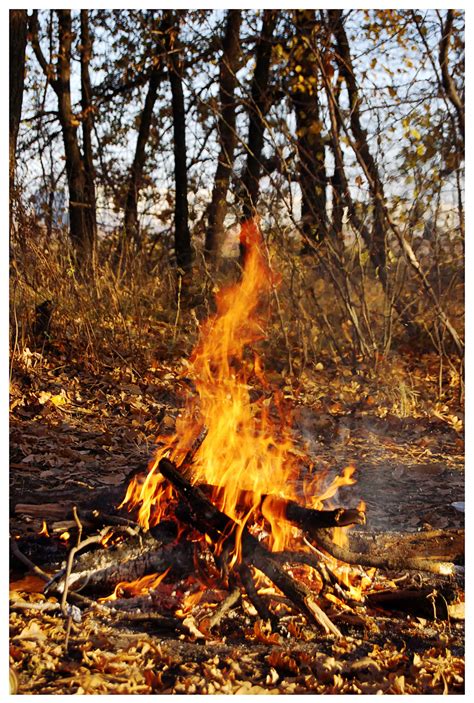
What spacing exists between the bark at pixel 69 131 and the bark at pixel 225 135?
156cm

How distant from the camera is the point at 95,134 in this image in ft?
38.1

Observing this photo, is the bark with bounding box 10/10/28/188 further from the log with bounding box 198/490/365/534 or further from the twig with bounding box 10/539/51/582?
the log with bounding box 198/490/365/534

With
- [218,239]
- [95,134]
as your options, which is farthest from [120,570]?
[95,134]

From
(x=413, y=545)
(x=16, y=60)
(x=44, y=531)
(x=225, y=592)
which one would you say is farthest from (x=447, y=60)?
(x=44, y=531)

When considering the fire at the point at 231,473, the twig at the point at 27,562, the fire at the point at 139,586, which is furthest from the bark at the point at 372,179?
the twig at the point at 27,562

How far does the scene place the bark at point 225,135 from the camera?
8938 millimetres

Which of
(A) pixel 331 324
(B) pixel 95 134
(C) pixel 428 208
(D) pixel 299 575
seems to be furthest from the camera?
(B) pixel 95 134

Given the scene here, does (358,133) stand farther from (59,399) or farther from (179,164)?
(59,399)

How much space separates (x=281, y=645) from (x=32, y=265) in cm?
487

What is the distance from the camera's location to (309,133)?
26.0ft

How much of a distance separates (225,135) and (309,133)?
157 cm

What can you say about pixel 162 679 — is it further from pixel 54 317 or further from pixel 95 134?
pixel 95 134

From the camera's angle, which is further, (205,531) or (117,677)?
Answer: (205,531)

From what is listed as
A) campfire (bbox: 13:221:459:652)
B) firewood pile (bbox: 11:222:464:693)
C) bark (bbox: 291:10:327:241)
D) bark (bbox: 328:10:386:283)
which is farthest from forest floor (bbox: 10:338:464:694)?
bark (bbox: 291:10:327:241)
